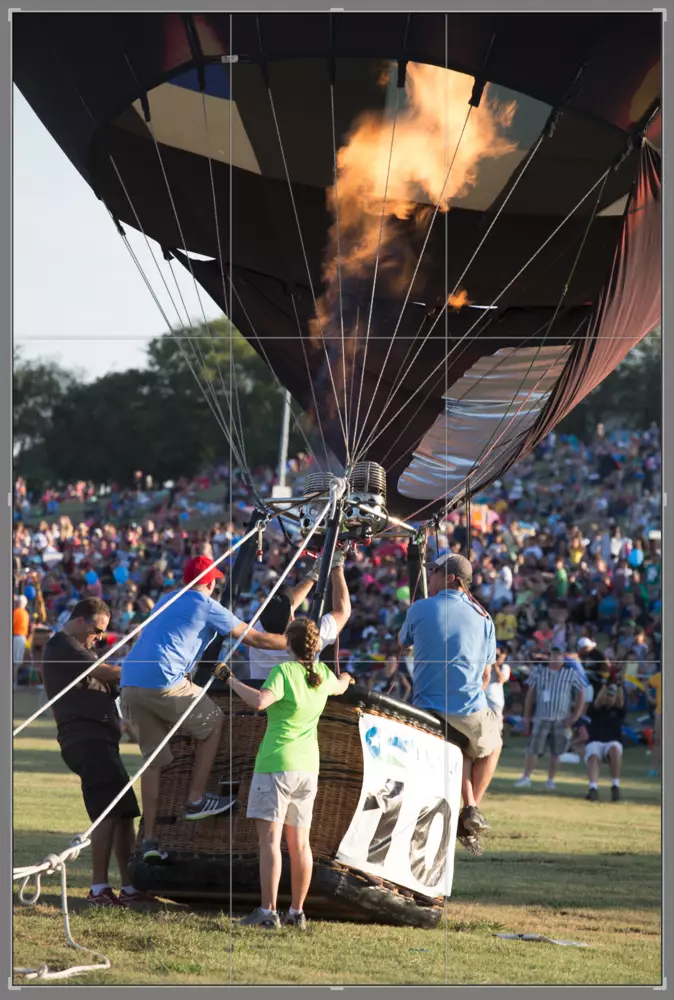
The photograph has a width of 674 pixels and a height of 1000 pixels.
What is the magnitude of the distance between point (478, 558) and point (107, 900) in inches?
199

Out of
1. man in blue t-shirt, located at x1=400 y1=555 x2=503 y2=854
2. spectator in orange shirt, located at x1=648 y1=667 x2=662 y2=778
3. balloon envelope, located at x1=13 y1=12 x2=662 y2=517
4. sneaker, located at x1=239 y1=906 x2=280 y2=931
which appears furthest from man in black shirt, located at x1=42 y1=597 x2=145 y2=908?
spectator in orange shirt, located at x1=648 y1=667 x2=662 y2=778

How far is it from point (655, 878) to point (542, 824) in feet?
5.13

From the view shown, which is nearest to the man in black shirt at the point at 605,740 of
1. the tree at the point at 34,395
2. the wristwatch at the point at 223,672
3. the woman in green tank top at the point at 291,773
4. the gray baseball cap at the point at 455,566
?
the gray baseball cap at the point at 455,566

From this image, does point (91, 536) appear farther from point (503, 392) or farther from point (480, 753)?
point (480, 753)

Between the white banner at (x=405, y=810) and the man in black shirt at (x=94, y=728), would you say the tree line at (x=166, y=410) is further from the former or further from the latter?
the white banner at (x=405, y=810)

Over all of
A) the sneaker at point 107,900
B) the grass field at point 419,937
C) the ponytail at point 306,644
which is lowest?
the grass field at point 419,937

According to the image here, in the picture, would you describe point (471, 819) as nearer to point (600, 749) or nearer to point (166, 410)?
point (600, 749)

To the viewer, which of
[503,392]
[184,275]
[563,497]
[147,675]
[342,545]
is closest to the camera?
[147,675]

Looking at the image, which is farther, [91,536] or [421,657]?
[91,536]

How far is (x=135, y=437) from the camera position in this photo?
382 inches

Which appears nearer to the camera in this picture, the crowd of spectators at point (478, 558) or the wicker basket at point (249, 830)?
the wicker basket at point (249, 830)

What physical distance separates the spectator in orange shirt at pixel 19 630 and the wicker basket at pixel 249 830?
0.85 m

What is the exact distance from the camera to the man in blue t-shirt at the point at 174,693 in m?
5.52

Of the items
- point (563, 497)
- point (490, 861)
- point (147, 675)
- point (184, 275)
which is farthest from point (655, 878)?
point (563, 497)
